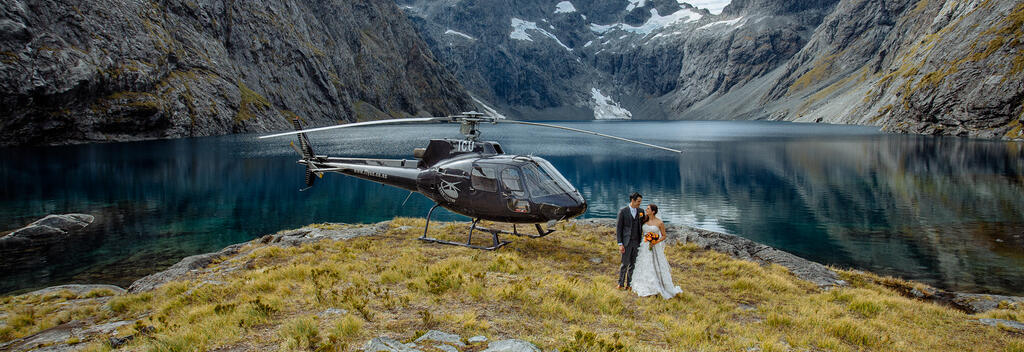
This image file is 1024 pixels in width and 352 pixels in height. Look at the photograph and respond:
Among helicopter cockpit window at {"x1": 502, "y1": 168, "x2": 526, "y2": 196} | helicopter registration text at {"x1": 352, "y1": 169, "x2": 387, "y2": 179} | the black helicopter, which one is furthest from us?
helicopter registration text at {"x1": 352, "y1": 169, "x2": 387, "y2": 179}

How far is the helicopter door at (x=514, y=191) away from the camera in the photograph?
13132 millimetres

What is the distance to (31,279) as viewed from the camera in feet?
58.5

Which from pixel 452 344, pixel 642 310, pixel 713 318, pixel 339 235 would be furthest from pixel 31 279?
pixel 713 318

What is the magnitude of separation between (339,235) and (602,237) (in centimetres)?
906

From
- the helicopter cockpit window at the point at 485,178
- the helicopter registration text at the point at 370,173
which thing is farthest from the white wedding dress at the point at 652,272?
the helicopter registration text at the point at 370,173

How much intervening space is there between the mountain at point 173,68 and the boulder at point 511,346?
8682 cm

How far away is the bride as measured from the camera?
10.6m

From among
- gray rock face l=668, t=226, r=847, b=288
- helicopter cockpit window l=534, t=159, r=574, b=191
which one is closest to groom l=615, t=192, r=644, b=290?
helicopter cockpit window l=534, t=159, r=574, b=191

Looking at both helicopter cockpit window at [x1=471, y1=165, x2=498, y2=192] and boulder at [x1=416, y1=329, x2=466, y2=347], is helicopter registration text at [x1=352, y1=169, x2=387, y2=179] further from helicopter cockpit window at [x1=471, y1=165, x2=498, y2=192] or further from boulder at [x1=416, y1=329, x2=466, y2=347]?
boulder at [x1=416, y1=329, x2=466, y2=347]

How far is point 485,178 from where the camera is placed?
1377 centimetres

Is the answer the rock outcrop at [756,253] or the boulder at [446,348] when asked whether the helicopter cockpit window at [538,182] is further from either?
the boulder at [446,348]

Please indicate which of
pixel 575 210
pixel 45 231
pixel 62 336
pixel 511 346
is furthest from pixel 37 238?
pixel 511 346

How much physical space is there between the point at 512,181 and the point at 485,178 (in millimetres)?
848

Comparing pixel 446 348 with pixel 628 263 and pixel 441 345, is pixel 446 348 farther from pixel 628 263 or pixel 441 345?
pixel 628 263
